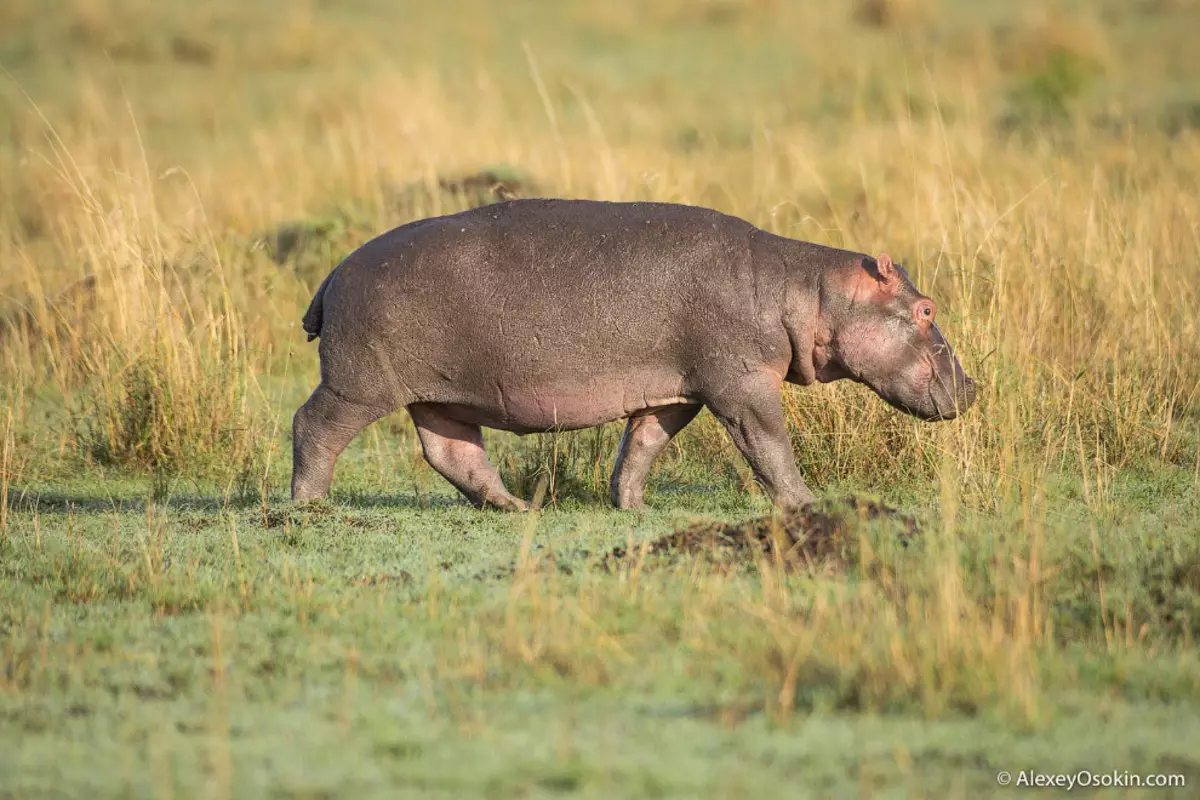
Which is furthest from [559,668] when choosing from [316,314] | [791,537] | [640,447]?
[316,314]

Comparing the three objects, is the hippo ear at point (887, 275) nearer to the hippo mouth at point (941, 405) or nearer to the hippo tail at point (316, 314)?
the hippo mouth at point (941, 405)

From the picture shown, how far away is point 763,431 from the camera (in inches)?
253

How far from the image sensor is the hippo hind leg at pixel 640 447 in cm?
687

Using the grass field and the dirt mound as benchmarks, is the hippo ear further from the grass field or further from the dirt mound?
the dirt mound

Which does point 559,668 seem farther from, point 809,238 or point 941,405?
point 809,238

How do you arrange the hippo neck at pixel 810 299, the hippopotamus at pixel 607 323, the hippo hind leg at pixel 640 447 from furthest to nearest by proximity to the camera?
the hippo hind leg at pixel 640 447 < the hippo neck at pixel 810 299 < the hippopotamus at pixel 607 323

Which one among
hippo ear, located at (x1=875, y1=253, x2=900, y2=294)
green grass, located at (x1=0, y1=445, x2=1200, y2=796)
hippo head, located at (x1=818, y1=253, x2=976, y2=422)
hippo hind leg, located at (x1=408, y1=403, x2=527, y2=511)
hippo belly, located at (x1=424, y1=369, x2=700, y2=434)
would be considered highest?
hippo ear, located at (x1=875, y1=253, x2=900, y2=294)

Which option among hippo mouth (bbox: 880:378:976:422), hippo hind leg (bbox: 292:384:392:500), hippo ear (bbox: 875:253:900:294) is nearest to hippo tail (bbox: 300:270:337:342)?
hippo hind leg (bbox: 292:384:392:500)

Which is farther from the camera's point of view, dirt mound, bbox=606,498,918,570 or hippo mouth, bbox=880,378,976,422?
hippo mouth, bbox=880,378,976,422

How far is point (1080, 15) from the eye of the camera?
2281cm

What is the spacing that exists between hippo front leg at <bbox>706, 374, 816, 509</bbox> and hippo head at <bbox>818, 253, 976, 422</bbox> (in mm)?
377

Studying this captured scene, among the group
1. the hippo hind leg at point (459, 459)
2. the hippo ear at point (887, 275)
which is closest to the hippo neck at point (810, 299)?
the hippo ear at point (887, 275)

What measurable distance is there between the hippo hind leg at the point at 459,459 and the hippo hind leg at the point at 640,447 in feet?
1.42

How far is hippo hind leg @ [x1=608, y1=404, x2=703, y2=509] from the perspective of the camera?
687 cm
